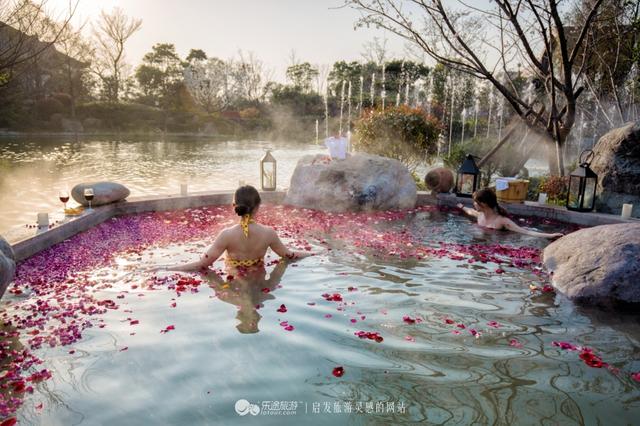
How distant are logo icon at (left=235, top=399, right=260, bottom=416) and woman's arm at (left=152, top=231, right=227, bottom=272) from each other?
258 centimetres

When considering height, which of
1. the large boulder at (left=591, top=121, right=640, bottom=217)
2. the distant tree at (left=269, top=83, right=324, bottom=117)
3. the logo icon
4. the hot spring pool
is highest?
the distant tree at (left=269, top=83, right=324, bottom=117)

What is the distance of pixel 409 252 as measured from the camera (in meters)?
6.32

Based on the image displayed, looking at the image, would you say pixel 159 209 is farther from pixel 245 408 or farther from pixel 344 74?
pixel 344 74

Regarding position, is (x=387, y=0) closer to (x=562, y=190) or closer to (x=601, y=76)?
(x=562, y=190)

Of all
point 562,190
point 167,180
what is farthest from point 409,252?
point 167,180

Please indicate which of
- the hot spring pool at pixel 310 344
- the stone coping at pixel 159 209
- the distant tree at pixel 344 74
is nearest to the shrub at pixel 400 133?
the stone coping at pixel 159 209

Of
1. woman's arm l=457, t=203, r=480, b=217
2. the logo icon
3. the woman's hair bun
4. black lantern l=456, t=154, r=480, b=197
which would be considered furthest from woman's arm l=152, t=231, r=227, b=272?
black lantern l=456, t=154, r=480, b=197

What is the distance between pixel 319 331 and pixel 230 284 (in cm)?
150

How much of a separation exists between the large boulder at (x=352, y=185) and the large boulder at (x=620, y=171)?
357 centimetres

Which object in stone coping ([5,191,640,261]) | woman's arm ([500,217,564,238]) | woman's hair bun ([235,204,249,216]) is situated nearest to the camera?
woman's hair bun ([235,204,249,216])

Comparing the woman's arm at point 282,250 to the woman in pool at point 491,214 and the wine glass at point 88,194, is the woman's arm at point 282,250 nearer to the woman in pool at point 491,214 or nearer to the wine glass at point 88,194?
the woman in pool at point 491,214

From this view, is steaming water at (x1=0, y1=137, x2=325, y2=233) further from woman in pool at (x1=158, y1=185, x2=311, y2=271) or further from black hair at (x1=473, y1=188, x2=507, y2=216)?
black hair at (x1=473, y1=188, x2=507, y2=216)

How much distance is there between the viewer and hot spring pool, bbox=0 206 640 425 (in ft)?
9.07

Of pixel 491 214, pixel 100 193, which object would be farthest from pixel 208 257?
pixel 491 214
